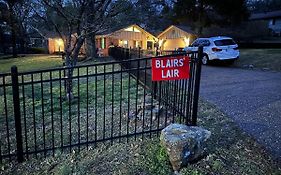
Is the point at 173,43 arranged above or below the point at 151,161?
above

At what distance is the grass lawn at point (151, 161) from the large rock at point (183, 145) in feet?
0.38

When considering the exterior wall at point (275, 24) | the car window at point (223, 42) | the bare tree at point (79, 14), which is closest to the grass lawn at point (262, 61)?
the car window at point (223, 42)

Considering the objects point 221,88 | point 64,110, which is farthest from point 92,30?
point 221,88

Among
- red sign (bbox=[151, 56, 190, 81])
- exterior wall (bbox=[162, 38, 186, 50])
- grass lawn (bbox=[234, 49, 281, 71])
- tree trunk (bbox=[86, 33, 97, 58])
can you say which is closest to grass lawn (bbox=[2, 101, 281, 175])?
red sign (bbox=[151, 56, 190, 81])

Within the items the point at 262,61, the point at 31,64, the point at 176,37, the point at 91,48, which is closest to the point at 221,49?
the point at 262,61

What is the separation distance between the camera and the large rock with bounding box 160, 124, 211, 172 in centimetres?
357

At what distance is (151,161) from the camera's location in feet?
12.5

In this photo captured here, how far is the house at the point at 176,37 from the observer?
108 ft

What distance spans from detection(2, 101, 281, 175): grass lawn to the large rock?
115 millimetres

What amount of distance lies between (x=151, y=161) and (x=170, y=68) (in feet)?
4.85

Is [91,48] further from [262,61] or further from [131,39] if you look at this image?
[262,61]

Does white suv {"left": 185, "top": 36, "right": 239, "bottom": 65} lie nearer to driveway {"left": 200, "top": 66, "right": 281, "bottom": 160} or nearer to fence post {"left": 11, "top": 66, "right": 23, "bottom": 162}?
driveway {"left": 200, "top": 66, "right": 281, "bottom": 160}

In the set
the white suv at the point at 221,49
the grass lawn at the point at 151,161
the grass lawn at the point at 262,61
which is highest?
the white suv at the point at 221,49

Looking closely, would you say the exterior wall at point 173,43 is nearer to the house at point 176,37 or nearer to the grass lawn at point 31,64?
the house at point 176,37
